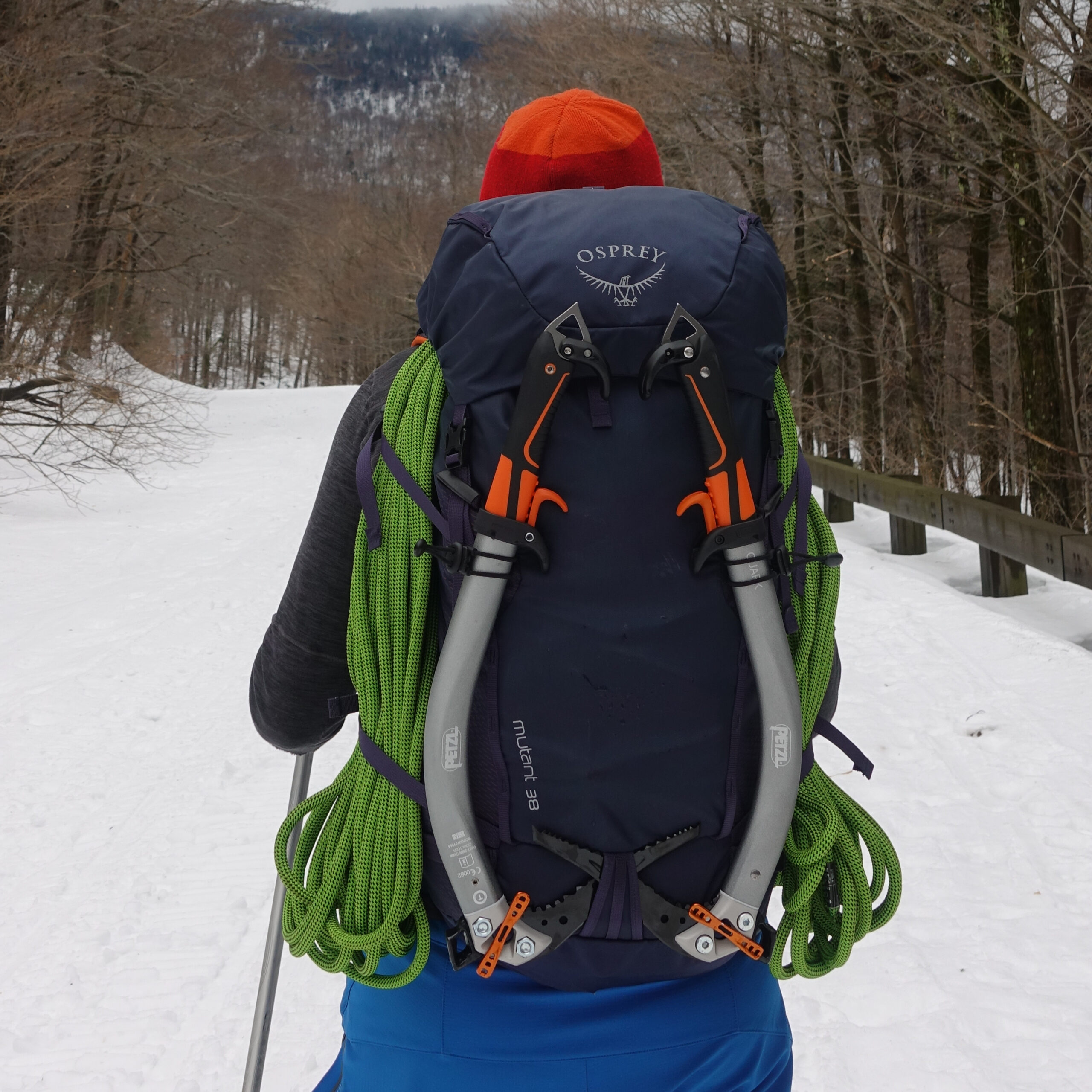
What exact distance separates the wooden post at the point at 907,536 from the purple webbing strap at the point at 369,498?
838 cm

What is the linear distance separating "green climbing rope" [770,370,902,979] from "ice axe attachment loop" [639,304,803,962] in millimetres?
85

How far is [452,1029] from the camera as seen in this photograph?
4.38 feet

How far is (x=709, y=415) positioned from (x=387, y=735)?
23.3 inches

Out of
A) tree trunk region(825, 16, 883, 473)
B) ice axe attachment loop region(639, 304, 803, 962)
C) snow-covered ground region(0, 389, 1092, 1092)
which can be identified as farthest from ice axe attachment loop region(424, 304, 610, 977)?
tree trunk region(825, 16, 883, 473)

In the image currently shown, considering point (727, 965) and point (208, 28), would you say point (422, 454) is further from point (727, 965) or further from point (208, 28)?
point (208, 28)

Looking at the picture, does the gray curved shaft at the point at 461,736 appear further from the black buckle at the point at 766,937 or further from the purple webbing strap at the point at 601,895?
the black buckle at the point at 766,937

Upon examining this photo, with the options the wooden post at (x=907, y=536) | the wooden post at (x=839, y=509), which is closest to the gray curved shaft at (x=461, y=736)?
the wooden post at (x=907, y=536)

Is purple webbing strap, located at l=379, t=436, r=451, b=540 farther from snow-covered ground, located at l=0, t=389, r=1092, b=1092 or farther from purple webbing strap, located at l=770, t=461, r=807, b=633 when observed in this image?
snow-covered ground, located at l=0, t=389, r=1092, b=1092

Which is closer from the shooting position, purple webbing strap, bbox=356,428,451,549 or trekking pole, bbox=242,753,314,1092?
purple webbing strap, bbox=356,428,451,549

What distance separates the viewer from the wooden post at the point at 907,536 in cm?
920

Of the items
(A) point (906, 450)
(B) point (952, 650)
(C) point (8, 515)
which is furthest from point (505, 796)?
(A) point (906, 450)

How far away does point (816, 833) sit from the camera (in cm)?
147

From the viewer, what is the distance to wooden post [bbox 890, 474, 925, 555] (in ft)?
30.2

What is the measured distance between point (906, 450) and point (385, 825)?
54.0 ft
